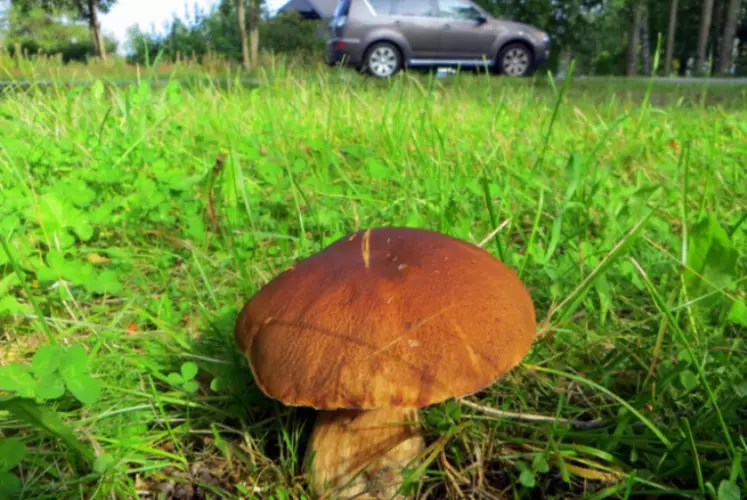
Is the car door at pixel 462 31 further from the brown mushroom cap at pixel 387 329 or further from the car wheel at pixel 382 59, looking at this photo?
the brown mushroom cap at pixel 387 329

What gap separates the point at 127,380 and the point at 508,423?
0.91 metres

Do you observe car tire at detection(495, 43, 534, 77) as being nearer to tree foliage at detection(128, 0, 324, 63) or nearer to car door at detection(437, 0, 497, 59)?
car door at detection(437, 0, 497, 59)

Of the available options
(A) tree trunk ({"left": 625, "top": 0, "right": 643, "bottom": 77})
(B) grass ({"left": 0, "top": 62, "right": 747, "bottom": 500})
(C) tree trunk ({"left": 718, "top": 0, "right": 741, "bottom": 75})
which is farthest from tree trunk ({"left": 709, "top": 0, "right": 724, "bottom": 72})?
(B) grass ({"left": 0, "top": 62, "right": 747, "bottom": 500})

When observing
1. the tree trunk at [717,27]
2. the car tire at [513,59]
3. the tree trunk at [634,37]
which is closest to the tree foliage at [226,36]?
the car tire at [513,59]

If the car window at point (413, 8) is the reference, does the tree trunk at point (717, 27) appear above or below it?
above

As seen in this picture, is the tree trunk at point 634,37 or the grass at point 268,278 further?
the tree trunk at point 634,37

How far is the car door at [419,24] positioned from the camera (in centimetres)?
1150

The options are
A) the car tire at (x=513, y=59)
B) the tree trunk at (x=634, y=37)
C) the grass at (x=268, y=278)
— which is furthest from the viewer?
the tree trunk at (x=634, y=37)

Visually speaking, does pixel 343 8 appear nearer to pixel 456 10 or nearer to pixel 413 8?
pixel 413 8

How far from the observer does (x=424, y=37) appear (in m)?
11.8

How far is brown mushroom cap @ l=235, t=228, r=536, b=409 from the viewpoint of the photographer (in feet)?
3.17

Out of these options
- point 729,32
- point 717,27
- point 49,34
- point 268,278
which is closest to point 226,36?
point 49,34

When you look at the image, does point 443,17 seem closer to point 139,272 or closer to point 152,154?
point 152,154

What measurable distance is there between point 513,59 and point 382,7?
324 cm
